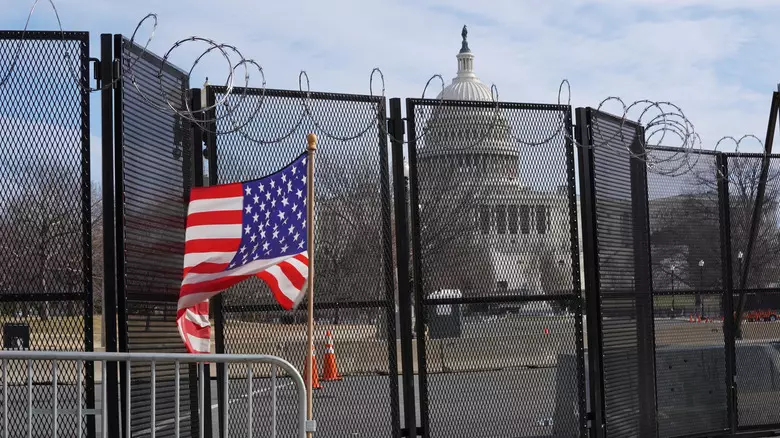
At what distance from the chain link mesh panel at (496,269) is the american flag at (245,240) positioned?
6.01 feet

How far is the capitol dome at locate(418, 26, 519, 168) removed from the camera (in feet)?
30.2

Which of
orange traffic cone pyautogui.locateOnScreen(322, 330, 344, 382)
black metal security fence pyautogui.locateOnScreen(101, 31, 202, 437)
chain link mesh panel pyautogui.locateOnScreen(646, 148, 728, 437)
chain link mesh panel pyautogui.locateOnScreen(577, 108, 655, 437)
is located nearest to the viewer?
black metal security fence pyautogui.locateOnScreen(101, 31, 202, 437)

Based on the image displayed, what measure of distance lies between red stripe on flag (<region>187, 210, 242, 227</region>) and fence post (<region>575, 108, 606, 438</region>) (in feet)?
12.5

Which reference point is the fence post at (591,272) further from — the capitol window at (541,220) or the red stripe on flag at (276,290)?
the red stripe on flag at (276,290)

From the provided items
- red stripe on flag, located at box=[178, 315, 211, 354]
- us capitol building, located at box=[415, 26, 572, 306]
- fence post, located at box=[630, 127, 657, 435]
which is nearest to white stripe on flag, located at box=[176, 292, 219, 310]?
red stripe on flag, located at box=[178, 315, 211, 354]

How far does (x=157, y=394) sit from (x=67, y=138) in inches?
74.5

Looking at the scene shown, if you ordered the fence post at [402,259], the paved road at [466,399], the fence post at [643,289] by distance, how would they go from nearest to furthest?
the paved road at [466,399]
the fence post at [402,259]
the fence post at [643,289]

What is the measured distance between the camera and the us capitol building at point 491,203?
9.17 metres

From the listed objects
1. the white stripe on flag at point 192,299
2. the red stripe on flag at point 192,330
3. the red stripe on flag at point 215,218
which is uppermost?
the red stripe on flag at point 215,218

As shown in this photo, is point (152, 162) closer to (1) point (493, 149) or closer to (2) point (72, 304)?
(2) point (72, 304)

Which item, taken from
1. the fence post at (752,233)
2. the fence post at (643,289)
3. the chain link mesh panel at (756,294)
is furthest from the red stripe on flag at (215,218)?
the fence post at (752,233)

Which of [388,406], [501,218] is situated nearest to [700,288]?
[501,218]

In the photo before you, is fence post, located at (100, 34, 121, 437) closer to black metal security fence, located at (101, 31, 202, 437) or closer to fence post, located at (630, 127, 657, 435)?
black metal security fence, located at (101, 31, 202, 437)

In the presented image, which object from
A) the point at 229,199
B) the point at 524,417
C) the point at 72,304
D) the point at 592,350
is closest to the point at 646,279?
the point at 592,350
